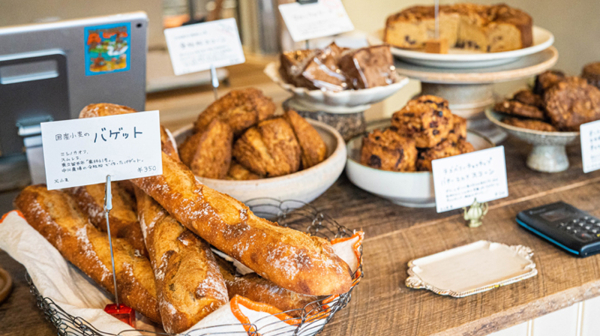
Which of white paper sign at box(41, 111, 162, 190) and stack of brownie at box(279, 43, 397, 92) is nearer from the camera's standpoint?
white paper sign at box(41, 111, 162, 190)

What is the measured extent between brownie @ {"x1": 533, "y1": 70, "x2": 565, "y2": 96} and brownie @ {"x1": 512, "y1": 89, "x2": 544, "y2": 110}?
0.02m

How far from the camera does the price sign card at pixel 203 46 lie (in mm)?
1456

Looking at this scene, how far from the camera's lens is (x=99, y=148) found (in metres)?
0.85

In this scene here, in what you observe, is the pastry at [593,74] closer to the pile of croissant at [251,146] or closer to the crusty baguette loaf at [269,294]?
the pile of croissant at [251,146]

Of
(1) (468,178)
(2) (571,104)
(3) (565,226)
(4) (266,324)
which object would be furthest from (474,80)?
(4) (266,324)

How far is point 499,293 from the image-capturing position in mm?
1021

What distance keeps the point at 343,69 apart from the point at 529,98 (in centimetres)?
63

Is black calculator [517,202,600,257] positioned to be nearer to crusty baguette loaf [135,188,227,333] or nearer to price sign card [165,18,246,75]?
crusty baguette loaf [135,188,227,333]

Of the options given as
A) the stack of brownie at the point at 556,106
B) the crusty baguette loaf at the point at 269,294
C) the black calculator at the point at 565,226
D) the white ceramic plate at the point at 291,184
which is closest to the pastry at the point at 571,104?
the stack of brownie at the point at 556,106

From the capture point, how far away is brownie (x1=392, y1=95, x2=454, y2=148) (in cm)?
130

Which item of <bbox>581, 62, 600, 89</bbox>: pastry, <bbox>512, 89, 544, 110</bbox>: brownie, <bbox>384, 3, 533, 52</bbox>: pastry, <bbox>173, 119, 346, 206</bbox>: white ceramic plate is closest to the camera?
<bbox>173, 119, 346, 206</bbox>: white ceramic plate

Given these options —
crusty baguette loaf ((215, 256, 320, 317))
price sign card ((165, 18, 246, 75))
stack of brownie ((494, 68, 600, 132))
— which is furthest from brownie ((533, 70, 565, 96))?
crusty baguette loaf ((215, 256, 320, 317))

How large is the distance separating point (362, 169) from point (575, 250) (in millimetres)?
556

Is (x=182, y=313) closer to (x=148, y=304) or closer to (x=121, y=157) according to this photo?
(x=148, y=304)
